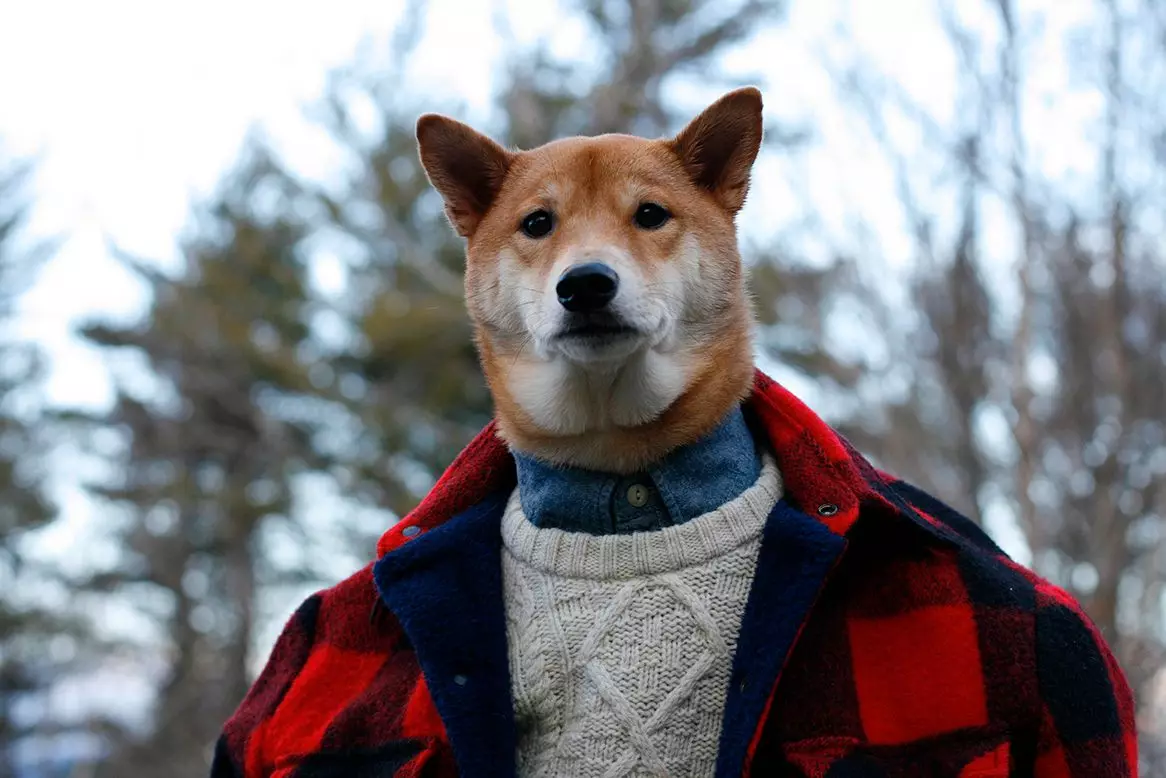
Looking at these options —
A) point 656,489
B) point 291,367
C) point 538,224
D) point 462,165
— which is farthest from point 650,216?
point 291,367

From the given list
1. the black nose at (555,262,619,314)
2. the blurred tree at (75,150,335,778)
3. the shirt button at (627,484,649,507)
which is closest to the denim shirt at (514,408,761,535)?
Answer: the shirt button at (627,484,649,507)

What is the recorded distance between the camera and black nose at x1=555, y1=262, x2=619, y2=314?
263cm

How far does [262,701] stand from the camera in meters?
2.81

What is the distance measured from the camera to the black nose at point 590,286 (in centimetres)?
263

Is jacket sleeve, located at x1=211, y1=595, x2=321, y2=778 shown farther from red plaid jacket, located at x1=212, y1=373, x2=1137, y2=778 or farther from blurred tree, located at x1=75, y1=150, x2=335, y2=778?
blurred tree, located at x1=75, y1=150, x2=335, y2=778

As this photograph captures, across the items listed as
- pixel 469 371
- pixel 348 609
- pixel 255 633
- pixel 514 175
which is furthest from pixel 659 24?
pixel 255 633

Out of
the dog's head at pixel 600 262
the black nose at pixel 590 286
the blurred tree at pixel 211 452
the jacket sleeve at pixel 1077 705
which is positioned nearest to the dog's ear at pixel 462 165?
the dog's head at pixel 600 262

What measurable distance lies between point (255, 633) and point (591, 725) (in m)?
16.2

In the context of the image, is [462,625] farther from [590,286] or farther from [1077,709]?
[1077,709]

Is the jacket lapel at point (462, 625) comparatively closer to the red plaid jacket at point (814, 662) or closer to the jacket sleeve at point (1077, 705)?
the red plaid jacket at point (814, 662)

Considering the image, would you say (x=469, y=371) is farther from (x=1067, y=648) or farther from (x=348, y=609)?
(x=1067, y=648)

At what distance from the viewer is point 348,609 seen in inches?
112

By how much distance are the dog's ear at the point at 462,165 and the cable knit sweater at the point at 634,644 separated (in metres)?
1.13

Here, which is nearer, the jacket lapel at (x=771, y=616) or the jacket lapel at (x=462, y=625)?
the jacket lapel at (x=771, y=616)
